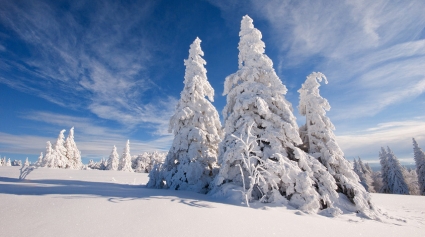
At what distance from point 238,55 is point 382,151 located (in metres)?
43.1

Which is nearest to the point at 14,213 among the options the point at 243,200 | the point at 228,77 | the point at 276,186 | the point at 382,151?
the point at 243,200

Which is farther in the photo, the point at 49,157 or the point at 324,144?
the point at 49,157

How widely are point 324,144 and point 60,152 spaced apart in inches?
2035

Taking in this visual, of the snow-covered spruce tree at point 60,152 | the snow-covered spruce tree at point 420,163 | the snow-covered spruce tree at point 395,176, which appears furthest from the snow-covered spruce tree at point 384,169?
the snow-covered spruce tree at point 60,152

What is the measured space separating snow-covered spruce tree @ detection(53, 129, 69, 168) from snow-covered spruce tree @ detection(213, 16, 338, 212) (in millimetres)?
44919

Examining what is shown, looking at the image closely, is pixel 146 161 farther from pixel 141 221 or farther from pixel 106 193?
pixel 141 221

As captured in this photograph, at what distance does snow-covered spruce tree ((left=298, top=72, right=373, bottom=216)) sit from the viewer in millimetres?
11193

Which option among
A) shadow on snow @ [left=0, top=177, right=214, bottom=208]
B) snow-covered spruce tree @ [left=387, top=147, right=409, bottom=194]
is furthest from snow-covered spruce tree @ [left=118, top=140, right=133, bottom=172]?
snow-covered spruce tree @ [left=387, top=147, right=409, bottom=194]

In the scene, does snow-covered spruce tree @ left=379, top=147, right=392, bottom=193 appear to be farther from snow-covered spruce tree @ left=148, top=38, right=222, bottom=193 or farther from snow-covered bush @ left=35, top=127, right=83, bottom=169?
snow-covered bush @ left=35, top=127, right=83, bottom=169

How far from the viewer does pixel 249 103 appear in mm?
12180

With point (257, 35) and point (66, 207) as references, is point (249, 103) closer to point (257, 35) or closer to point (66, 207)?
point (257, 35)

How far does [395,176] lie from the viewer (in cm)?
3512

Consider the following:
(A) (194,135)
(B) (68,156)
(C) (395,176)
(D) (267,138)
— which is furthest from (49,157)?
(C) (395,176)

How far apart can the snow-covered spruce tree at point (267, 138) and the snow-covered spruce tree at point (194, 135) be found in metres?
2.81
